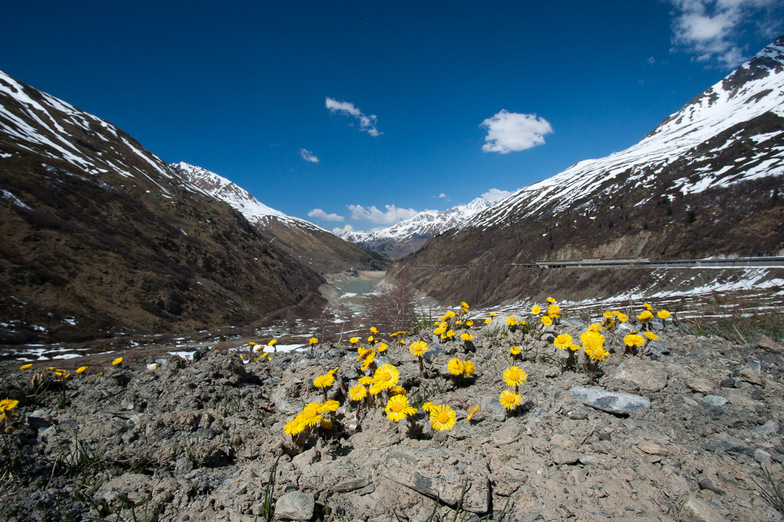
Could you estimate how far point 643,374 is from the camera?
4.15 m

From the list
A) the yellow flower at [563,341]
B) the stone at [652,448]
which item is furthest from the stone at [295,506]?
the yellow flower at [563,341]

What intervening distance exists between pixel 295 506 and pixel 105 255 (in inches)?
2645

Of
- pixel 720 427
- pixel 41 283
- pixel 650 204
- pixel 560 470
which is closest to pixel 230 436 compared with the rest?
pixel 560 470

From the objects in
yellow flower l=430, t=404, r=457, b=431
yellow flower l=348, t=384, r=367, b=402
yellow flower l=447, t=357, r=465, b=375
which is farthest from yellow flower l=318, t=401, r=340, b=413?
yellow flower l=447, t=357, r=465, b=375

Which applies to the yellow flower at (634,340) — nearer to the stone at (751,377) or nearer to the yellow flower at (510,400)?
the stone at (751,377)

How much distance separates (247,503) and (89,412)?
175 inches

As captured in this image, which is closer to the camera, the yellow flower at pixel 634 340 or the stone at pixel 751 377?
the stone at pixel 751 377

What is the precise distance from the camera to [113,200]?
6931 cm

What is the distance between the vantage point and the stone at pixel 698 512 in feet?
7.48

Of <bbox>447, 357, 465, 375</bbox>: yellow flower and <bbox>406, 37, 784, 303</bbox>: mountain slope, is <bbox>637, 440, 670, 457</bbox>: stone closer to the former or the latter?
→ <bbox>447, 357, 465, 375</bbox>: yellow flower

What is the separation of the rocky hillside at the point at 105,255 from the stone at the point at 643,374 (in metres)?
52.0

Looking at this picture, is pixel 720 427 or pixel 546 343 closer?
pixel 720 427

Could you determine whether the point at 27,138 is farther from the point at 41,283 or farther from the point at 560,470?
the point at 560,470

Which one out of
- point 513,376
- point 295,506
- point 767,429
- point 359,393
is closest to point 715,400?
point 767,429
